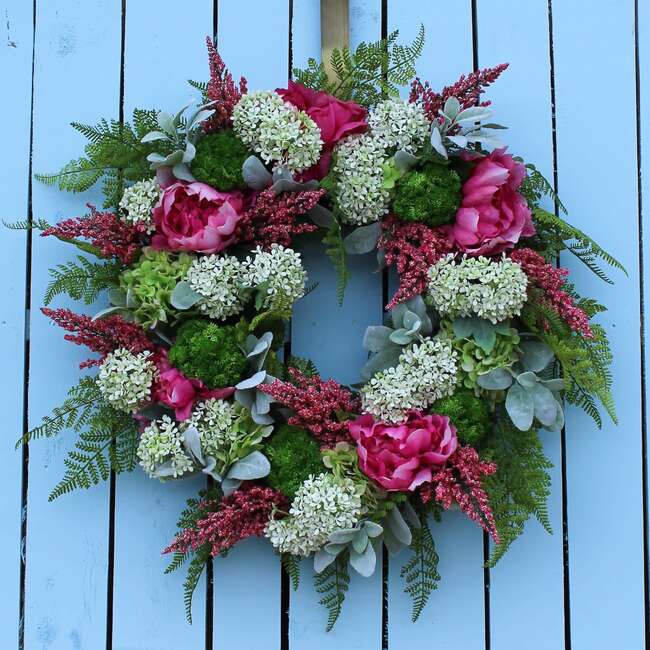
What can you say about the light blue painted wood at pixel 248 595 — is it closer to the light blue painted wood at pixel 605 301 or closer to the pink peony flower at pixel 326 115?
the light blue painted wood at pixel 605 301

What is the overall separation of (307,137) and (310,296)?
30cm

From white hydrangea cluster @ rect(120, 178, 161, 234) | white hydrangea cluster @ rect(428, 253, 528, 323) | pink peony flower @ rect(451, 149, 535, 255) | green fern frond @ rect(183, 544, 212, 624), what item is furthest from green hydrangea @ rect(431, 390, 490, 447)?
white hydrangea cluster @ rect(120, 178, 161, 234)

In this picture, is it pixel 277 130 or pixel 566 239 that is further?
pixel 566 239

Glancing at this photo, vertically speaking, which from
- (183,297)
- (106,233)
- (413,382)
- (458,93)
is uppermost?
(458,93)

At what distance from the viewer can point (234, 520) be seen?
4.42ft

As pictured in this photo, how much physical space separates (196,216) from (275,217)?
0.41 feet

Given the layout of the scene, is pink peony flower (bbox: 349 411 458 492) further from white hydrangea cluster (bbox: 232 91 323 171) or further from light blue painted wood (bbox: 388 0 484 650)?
white hydrangea cluster (bbox: 232 91 323 171)

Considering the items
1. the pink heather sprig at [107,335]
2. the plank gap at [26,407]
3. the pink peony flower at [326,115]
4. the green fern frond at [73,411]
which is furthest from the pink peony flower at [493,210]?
the plank gap at [26,407]

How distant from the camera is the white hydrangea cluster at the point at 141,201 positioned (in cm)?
137

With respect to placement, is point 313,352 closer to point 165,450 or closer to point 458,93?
point 165,450

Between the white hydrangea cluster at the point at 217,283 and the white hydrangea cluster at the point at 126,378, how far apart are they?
0.42ft

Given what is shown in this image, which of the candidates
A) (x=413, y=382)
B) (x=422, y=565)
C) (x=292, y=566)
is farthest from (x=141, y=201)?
(x=422, y=565)

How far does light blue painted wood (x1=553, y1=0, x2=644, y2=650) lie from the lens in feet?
4.94

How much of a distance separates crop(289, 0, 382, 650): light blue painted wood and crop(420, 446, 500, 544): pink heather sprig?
0.25 m
